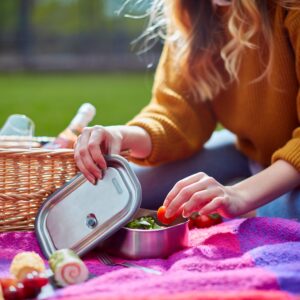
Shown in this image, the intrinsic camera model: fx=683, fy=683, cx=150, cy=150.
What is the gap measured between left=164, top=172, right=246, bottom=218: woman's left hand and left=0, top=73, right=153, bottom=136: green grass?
245 cm

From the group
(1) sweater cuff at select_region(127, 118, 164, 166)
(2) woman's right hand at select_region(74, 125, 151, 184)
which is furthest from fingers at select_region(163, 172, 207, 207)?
(1) sweater cuff at select_region(127, 118, 164, 166)

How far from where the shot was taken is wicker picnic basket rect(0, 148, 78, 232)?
1.20 meters

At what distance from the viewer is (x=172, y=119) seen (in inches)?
60.4

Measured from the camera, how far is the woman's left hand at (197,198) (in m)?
1.08

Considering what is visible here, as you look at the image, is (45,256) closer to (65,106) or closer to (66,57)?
(65,106)

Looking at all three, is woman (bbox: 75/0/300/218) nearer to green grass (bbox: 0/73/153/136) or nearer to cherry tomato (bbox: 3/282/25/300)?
cherry tomato (bbox: 3/282/25/300)

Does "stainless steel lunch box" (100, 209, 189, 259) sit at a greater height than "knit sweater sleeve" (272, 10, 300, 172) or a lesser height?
lesser

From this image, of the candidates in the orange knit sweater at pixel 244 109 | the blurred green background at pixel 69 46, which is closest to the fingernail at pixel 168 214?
the orange knit sweater at pixel 244 109

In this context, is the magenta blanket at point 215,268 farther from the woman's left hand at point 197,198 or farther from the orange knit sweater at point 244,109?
the orange knit sweater at point 244,109

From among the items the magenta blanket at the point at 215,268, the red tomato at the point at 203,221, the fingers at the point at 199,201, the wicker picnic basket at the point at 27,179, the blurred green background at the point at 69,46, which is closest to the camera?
the magenta blanket at the point at 215,268

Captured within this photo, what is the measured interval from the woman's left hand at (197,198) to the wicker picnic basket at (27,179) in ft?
0.72

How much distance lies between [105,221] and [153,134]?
0.40 m

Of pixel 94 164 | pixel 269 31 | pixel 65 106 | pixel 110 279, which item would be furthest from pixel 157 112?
pixel 65 106

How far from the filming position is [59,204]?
46.4 inches
